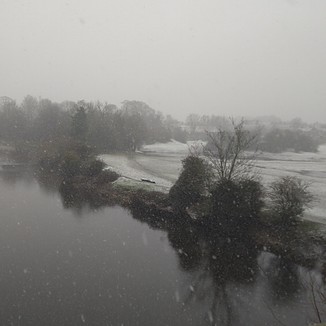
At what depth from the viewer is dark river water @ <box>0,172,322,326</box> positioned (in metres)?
11.9

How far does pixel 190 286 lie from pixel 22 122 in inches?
2519

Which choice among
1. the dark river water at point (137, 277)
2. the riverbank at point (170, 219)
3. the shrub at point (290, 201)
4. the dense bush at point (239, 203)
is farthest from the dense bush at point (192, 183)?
the shrub at point (290, 201)

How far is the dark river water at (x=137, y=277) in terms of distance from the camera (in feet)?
39.0

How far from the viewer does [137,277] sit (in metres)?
14.6

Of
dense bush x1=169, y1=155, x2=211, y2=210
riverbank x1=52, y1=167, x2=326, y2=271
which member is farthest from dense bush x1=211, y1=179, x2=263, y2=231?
dense bush x1=169, y1=155, x2=211, y2=210

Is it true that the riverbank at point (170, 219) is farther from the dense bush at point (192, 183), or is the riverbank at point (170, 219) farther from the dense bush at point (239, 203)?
the dense bush at point (192, 183)

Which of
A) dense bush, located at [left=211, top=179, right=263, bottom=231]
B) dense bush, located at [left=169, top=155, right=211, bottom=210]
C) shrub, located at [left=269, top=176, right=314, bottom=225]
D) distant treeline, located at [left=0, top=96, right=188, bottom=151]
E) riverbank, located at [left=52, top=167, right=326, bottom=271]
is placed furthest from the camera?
distant treeline, located at [left=0, top=96, right=188, bottom=151]

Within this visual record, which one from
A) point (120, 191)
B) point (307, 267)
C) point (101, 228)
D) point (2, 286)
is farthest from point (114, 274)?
point (120, 191)

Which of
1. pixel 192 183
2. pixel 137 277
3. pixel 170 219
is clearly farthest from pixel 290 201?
pixel 137 277

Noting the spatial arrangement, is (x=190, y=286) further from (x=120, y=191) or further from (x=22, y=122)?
(x=22, y=122)

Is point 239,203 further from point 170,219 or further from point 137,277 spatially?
point 137,277

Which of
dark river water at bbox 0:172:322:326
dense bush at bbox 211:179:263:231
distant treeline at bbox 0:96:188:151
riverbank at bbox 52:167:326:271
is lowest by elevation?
dark river water at bbox 0:172:322:326

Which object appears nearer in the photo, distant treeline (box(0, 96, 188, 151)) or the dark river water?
the dark river water

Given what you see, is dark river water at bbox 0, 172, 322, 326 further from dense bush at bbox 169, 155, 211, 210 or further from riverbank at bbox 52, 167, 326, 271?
dense bush at bbox 169, 155, 211, 210
